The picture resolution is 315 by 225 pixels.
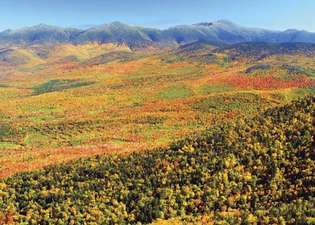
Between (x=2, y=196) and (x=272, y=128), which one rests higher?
(x=272, y=128)

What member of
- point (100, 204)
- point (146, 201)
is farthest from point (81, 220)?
point (146, 201)

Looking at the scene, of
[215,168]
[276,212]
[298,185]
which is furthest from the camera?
[215,168]

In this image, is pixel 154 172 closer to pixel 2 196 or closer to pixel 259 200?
pixel 259 200

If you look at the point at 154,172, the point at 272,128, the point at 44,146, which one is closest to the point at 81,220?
the point at 154,172

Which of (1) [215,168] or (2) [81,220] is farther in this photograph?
(1) [215,168]

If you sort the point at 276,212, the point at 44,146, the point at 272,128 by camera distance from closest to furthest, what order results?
1. the point at 276,212
2. the point at 272,128
3. the point at 44,146

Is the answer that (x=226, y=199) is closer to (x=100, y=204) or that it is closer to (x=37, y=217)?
(x=100, y=204)
